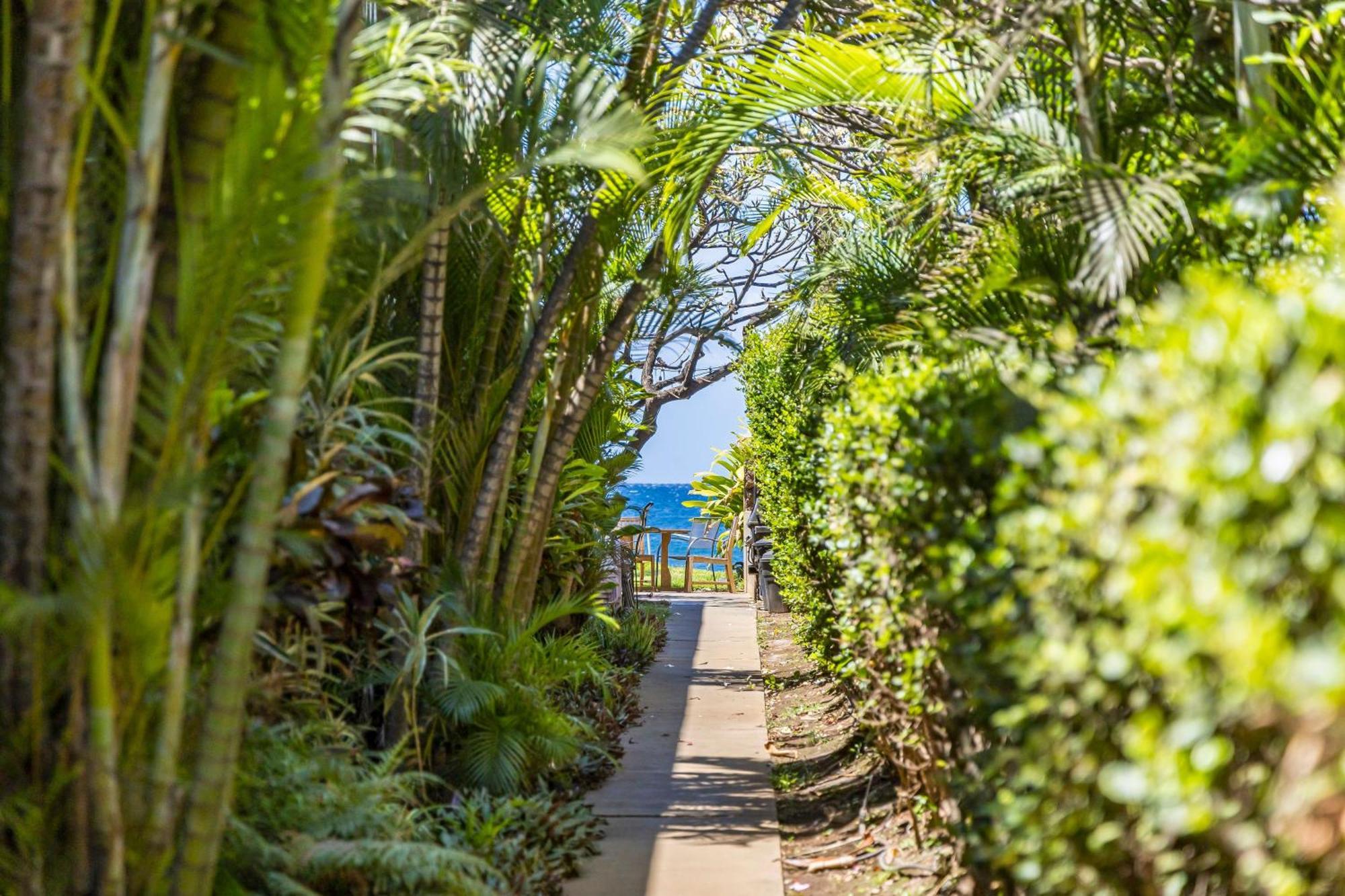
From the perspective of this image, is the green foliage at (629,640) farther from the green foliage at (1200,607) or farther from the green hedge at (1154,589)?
the green foliage at (1200,607)

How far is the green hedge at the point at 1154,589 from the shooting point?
1.15m

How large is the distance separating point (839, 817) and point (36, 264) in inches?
151

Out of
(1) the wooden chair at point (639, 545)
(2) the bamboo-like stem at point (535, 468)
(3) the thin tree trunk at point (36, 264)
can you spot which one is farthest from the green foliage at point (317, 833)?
(1) the wooden chair at point (639, 545)

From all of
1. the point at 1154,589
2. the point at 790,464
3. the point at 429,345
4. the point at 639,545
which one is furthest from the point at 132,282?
the point at 639,545

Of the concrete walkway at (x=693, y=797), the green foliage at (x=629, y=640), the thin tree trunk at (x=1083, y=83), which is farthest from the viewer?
the green foliage at (x=629, y=640)

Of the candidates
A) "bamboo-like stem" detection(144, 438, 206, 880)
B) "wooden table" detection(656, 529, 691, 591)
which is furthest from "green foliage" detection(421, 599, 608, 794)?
"wooden table" detection(656, 529, 691, 591)

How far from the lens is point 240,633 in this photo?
2.21 meters

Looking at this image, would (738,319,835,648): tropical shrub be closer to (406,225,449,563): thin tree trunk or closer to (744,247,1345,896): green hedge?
(406,225,449,563): thin tree trunk

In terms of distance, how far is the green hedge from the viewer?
115 centimetres

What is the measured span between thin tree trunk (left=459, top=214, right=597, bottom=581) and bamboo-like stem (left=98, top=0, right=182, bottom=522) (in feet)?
9.76

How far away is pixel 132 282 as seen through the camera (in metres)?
2.15

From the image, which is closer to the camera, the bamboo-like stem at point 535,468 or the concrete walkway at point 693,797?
the concrete walkway at point 693,797

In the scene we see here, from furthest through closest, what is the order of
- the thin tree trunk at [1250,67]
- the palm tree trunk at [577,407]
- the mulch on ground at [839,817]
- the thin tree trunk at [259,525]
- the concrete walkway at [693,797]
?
the palm tree trunk at [577,407] → the concrete walkway at [693,797] → the mulch on ground at [839,817] → the thin tree trunk at [1250,67] → the thin tree trunk at [259,525]

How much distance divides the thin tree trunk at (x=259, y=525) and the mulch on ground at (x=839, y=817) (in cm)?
193
